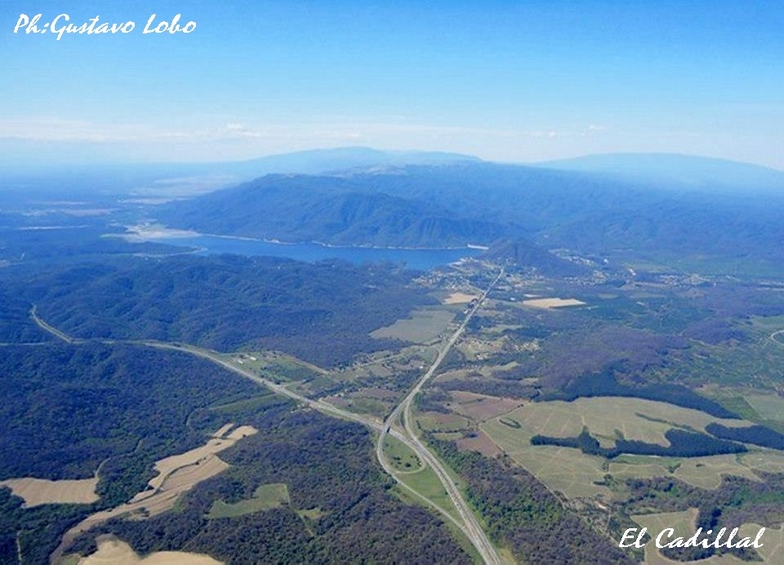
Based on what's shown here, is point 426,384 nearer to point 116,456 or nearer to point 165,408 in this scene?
point 165,408

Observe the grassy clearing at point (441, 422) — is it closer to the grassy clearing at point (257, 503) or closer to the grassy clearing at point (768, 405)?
the grassy clearing at point (257, 503)

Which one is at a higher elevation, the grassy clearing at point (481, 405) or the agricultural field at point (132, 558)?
the grassy clearing at point (481, 405)

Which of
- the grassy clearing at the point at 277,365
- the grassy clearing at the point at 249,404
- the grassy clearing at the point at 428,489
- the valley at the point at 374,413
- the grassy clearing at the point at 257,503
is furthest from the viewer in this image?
the grassy clearing at the point at 277,365

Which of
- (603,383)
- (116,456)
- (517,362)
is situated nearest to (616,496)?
(603,383)

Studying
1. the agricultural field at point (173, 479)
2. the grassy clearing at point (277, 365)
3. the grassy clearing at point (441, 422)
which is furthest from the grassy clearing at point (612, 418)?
the agricultural field at point (173, 479)

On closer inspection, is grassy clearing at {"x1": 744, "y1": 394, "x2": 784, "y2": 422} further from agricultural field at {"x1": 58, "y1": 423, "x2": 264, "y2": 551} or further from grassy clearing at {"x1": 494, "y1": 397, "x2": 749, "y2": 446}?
agricultural field at {"x1": 58, "y1": 423, "x2": 264, "y2": 551}

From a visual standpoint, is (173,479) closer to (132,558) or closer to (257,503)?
(257,503)

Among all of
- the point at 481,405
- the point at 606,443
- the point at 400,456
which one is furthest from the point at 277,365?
the point at 606,443
